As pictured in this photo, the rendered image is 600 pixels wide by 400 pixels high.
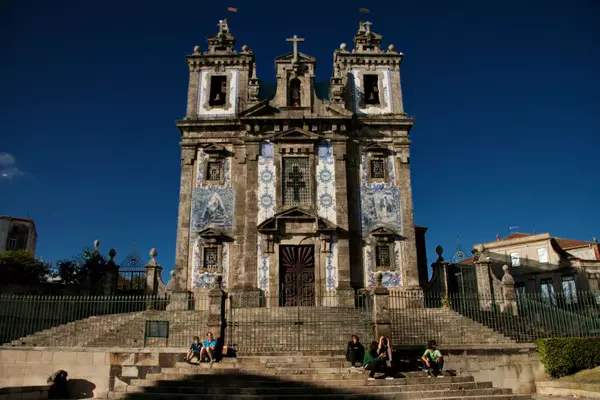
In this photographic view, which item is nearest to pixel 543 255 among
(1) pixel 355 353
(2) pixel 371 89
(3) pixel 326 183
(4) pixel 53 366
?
(2) pixel 371 89

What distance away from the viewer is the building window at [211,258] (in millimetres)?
21781

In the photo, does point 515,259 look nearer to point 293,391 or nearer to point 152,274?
point 152,274

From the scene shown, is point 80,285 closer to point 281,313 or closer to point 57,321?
point 57,321

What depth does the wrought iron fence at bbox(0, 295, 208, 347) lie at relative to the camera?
16.6m

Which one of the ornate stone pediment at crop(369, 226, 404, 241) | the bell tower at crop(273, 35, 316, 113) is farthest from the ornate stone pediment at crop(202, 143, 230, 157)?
the ornate stone pediment at crop(369, 226, 404, 241)

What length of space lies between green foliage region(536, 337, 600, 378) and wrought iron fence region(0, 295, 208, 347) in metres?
11.0

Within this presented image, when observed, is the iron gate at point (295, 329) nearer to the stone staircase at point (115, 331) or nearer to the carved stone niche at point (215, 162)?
the stone staircase at point (115, 331)

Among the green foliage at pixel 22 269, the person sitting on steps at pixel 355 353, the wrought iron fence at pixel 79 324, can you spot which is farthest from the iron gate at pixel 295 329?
the green foliage at pixel 22 269

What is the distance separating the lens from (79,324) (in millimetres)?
18062

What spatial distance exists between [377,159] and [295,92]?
5291 millimetres

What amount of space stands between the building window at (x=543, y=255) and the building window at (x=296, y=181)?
22.2 m

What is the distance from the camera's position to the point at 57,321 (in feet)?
62.5

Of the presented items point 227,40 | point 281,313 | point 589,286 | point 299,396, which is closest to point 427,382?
point 299,396

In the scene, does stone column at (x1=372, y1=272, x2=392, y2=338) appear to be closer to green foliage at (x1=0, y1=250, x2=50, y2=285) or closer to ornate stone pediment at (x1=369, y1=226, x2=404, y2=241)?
ornate stone pediment at (x1=369, y1=226, x2=404, y2=241)
